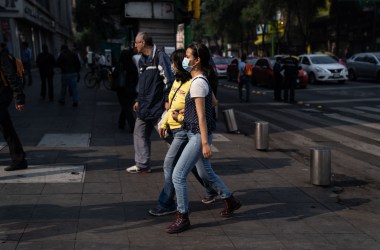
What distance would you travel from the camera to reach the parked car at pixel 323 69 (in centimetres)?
2461

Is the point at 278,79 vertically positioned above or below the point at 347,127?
above

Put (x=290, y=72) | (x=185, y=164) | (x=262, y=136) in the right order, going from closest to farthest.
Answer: (x=185, y=164) < (x=262, y=136) < (x=290, y=72)

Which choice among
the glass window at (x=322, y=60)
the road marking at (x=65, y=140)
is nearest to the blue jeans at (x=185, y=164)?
the road marking at (x=65, y=140)

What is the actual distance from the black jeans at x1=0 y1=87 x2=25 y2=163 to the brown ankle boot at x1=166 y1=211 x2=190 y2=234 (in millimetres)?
3107

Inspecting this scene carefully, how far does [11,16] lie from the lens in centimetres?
2917

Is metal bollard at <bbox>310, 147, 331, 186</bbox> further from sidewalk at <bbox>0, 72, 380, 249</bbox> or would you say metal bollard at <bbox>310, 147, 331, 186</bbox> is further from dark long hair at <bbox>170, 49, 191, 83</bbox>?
dark long hair at <bbox>170, 49, 191, 83</bbox>

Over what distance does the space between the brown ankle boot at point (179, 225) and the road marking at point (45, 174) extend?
6.99 feet

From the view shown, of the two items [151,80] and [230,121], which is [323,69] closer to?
[230,121]

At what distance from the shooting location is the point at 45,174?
6.45m

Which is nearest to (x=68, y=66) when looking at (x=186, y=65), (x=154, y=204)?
(x=154, y=204)

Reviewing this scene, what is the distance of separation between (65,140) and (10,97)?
2.50 meters

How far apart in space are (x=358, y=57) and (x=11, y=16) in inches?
826

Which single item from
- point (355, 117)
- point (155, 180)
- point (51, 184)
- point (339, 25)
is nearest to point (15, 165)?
point (51, 184)

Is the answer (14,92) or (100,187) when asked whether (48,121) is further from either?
(100,187)
